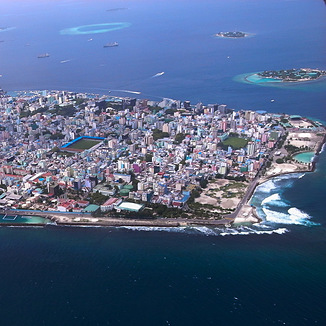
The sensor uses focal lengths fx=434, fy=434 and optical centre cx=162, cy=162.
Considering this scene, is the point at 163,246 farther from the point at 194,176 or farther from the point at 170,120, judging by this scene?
the point at 170,120

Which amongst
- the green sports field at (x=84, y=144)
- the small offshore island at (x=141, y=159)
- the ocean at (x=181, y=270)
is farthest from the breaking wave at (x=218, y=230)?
the green sports field at (x=84, y=144)

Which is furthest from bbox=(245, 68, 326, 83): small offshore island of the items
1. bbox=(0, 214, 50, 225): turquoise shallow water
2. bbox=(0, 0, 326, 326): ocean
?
bbox=(0, 214, 50, 225): turquoise shallow water

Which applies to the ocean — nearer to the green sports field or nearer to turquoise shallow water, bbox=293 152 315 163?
turquoise shallow water, bbox=293 152 315 163
